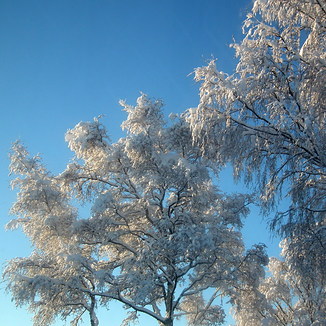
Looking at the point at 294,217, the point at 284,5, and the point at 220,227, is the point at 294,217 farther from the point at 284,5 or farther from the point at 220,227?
the point at 220,227

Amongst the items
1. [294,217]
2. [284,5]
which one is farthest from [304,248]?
[284,5]

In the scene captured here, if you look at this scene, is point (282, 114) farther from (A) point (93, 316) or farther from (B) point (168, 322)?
(A) point (93, 316)

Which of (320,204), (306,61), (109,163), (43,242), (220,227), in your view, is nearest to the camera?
(306,61)

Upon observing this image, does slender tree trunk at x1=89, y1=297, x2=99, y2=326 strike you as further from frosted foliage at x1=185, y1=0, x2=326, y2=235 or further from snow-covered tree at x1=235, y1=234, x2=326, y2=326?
frosted foliage at x1=185, y1=0, x2=326, y2=235

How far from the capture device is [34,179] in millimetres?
14805

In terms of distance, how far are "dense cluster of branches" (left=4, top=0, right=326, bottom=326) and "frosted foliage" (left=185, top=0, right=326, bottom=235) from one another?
0.03 meters

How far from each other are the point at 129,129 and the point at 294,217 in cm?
834

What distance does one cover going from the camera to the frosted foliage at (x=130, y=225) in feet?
40.9

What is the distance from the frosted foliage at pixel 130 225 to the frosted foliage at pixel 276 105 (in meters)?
4.09

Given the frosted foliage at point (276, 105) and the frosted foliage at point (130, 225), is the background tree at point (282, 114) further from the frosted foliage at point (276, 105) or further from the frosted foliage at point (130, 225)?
the frosted foliage at point (130, 225)

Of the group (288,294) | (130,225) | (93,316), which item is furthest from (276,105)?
(288,294)

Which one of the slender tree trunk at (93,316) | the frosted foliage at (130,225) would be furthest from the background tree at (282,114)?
the slender tree trunk at (93,316)

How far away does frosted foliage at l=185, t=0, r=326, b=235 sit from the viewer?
23.6 ft

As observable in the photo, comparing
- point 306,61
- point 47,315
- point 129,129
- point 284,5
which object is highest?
point 129,129
